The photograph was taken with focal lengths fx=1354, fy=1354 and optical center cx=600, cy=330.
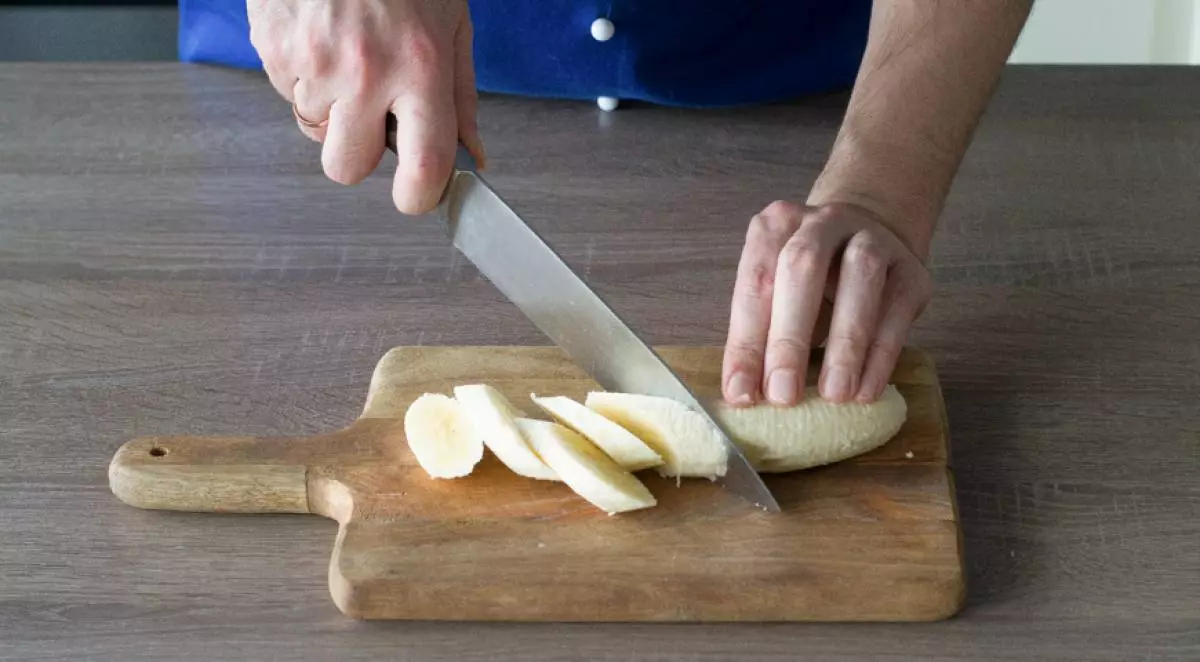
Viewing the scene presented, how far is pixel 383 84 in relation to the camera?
1554mm

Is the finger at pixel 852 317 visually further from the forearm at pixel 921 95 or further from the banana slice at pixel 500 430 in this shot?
the banana slice at pixel 500 430

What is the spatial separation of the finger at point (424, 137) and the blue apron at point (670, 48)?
66 centimetres

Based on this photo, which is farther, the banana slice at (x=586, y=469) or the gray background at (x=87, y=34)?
the gray background at (x=87, y=34)

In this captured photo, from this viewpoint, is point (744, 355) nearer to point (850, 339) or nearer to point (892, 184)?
point (850, 339)

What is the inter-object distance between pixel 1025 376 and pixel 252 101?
1.35 m

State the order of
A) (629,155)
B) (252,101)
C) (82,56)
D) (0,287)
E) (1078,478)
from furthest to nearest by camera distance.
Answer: (82,56) → (252,101) → (629,155) → (0,287) → (1078,478)

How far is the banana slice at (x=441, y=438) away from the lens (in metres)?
1.48

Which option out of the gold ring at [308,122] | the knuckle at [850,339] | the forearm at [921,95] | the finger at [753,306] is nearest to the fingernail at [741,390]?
the finger at [753,306]

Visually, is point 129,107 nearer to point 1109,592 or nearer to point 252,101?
point 252,101

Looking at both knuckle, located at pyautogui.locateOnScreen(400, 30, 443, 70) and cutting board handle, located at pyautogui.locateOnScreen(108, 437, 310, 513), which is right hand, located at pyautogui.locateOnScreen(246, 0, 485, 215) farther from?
cutting board handle, located at pyautogui.locateOnScreen(108, 437, 310, 513)

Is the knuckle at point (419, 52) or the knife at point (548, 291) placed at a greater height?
the knuckle at point (419, 52)

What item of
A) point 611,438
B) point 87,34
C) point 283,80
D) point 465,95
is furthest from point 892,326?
point 87,34

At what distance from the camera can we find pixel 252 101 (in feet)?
7.54

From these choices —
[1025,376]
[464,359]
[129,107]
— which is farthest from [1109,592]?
[129,107]
